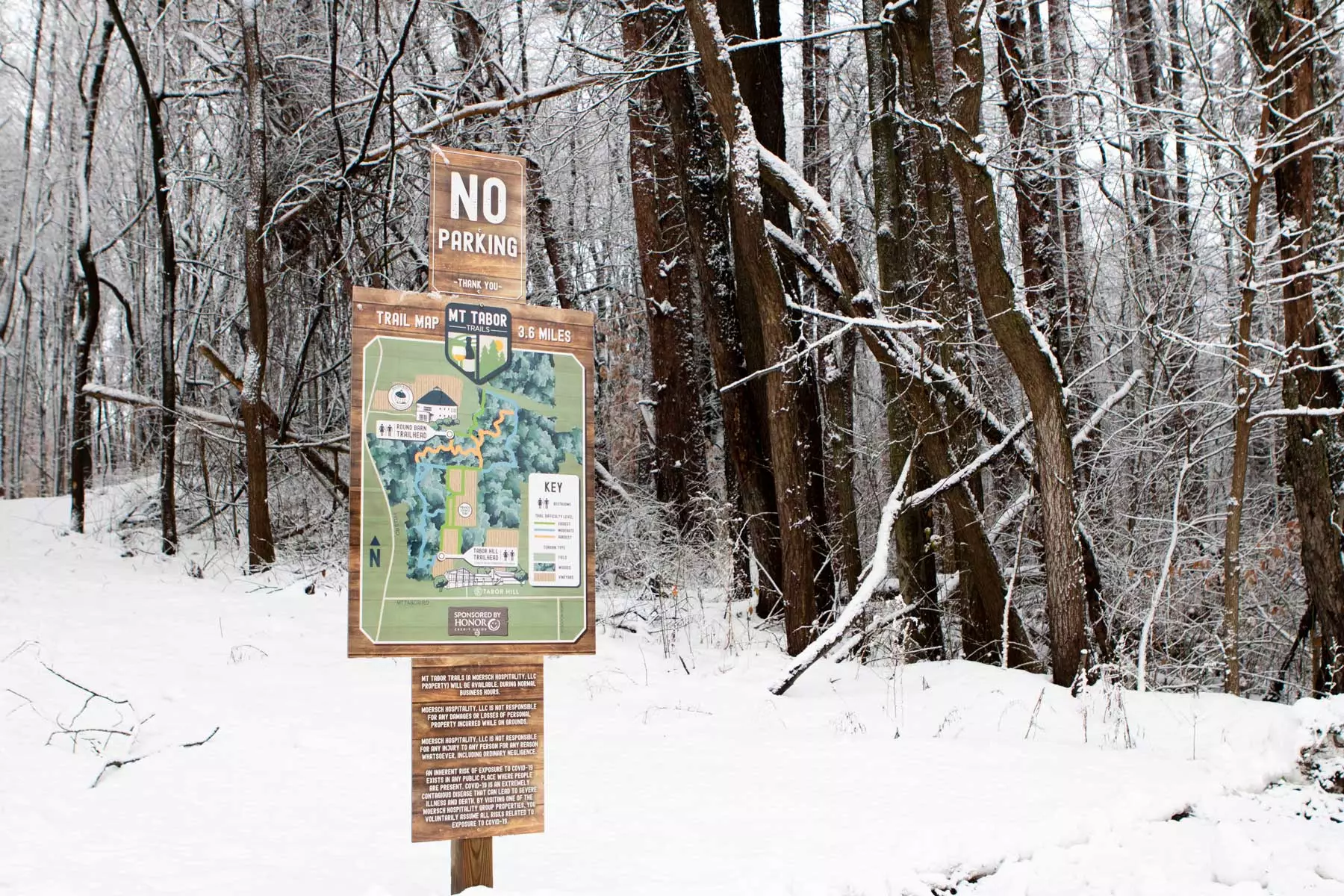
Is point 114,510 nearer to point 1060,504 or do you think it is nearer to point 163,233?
point 163,233

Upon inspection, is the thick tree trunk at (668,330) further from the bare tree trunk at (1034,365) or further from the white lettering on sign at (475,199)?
the white lettering on sign at (475,199)

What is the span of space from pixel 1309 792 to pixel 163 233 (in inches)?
466

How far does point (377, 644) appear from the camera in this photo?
352cm

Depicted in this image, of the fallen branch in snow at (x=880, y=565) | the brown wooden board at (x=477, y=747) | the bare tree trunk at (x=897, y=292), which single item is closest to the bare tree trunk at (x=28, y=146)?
the bare tree trunk at (x=897, y=292)

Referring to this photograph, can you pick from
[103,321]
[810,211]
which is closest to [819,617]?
[810,211]

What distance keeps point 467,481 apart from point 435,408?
0.29 metres

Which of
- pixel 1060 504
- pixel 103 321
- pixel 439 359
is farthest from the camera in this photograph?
pixel 103 321

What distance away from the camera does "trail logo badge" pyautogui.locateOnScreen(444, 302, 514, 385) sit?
12.4ft

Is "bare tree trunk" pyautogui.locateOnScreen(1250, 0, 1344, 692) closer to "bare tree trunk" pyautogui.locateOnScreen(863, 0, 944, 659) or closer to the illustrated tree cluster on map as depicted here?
"bare tree trunk" pyautogui.locateOnScreen(863, 0, 944, 659)

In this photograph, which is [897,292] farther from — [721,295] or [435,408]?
[435,408]

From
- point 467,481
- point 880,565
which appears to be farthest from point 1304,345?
point 467,481

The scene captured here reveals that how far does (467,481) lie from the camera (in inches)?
147

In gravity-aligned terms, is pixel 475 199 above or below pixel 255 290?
below

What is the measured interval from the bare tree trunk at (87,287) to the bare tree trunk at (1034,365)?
33.2ft
